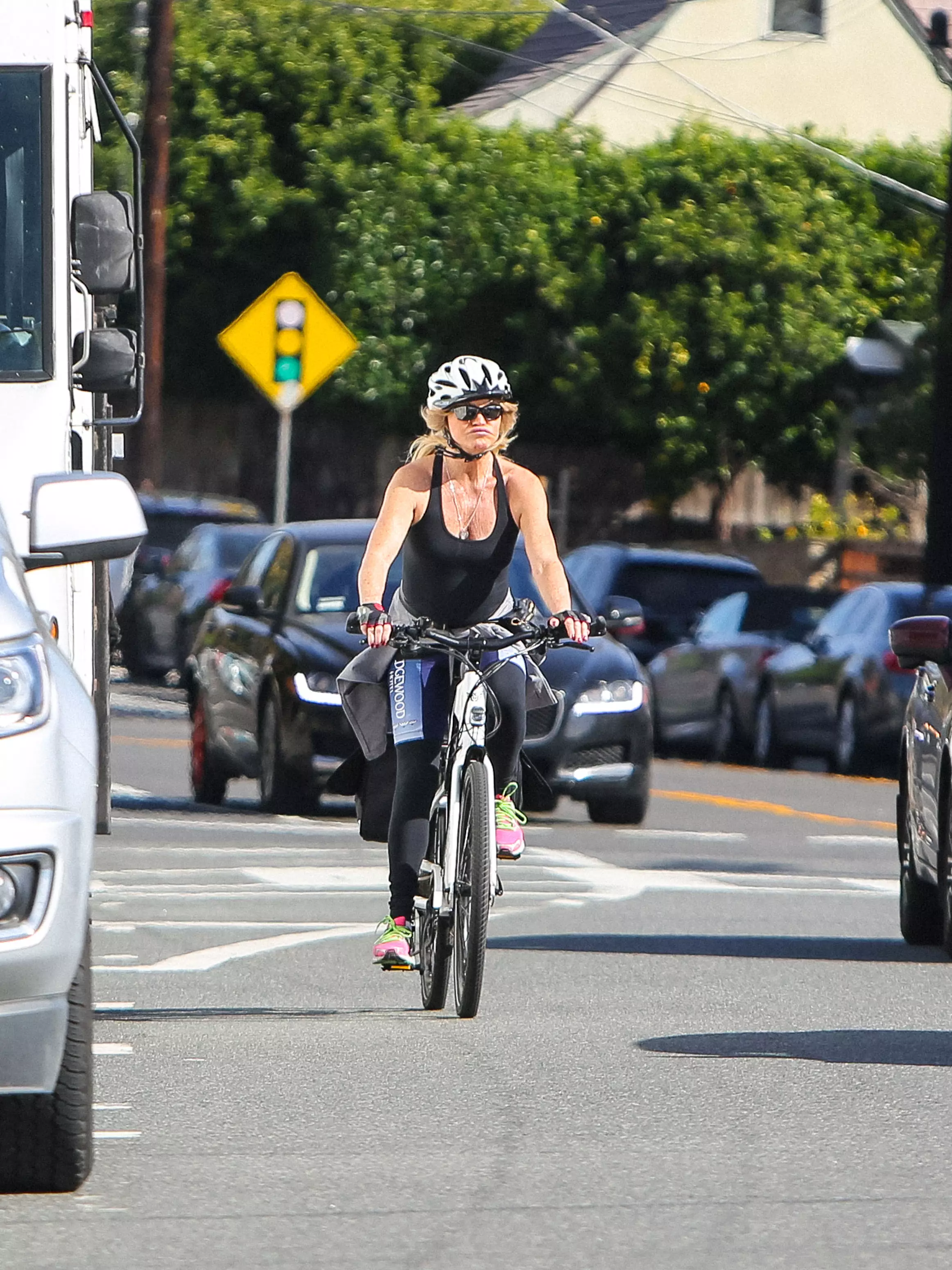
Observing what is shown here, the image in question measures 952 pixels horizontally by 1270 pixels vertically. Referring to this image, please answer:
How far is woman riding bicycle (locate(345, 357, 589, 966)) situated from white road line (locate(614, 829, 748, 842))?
712 centimetres

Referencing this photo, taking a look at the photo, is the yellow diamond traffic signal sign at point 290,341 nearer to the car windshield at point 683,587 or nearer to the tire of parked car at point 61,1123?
the car windshield at point 683,587

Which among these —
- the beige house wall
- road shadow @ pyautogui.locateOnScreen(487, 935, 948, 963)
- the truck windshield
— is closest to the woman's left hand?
road shadow @ pyautogui.locateOnScreen(487, 935, 948, 963)

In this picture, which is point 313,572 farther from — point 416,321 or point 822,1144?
point 416,321

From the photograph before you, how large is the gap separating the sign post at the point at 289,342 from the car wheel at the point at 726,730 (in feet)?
13.6

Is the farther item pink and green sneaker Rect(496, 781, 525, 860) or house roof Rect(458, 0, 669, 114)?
house roof Rect(458, 0, 669, 114)

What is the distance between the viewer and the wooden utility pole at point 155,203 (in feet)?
112

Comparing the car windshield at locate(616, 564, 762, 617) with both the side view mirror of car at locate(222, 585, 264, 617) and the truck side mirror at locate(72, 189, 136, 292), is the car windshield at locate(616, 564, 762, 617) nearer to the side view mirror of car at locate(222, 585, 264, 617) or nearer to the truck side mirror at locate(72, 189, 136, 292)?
the side view mirror of car at locate(222, 585, 264, 617)

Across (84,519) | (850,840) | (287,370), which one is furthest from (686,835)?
(84,519)

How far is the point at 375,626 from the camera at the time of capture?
27.3 ft

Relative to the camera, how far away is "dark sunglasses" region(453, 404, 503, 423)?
866 centimetres

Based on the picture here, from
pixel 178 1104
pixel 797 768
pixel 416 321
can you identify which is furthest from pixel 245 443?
pixel 178 1104

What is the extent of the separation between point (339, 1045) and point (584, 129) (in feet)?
105

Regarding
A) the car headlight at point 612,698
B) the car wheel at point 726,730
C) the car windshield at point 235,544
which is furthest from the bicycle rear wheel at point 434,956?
the car windshield at point 235,544

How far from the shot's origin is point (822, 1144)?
21.7ft
